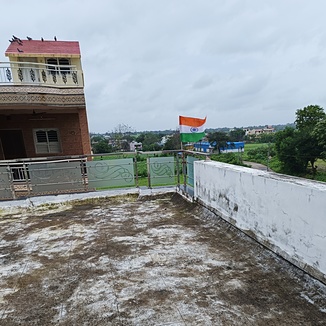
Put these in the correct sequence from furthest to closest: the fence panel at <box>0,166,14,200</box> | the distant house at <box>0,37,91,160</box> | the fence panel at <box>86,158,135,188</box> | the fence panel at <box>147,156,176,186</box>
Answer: the distant house at <box>0,37,91,160</box>, the fence panel at <box>147,156,176,186</box>, the fence panel at <box>86,158,135,188</box>, the fence panel at <box>0,166,14,200</box>

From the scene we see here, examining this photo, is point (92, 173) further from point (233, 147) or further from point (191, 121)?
point (233, 147)

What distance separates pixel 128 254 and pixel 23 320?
1.26 m

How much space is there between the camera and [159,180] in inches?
244

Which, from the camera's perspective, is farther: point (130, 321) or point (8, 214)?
point (8, 214)

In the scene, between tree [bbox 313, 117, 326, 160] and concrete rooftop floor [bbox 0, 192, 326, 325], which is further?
tree [bbox 313, 117, 326, 160]

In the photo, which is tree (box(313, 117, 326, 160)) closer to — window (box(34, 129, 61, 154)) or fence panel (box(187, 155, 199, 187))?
fence panel (box(187, 155, 199, 187))

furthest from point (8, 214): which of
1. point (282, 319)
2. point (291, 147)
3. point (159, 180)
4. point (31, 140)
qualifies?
point (291, 147)

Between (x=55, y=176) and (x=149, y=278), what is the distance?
4.27 meters

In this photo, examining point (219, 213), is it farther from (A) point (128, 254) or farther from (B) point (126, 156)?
(B) point (126, 156)

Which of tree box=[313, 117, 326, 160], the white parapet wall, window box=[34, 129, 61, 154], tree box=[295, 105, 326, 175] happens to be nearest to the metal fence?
the white parapet wall

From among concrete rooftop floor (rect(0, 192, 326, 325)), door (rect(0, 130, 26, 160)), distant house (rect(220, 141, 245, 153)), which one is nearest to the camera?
concrete rooftop floor (rect(0, 192, 326, 325))

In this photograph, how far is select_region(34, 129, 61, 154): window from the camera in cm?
1089

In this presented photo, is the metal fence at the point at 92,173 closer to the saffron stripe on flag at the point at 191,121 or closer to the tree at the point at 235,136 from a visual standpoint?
the saffron stripe on flag at the point at 191,121

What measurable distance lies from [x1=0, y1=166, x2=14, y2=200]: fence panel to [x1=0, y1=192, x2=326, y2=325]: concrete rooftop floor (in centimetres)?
168
